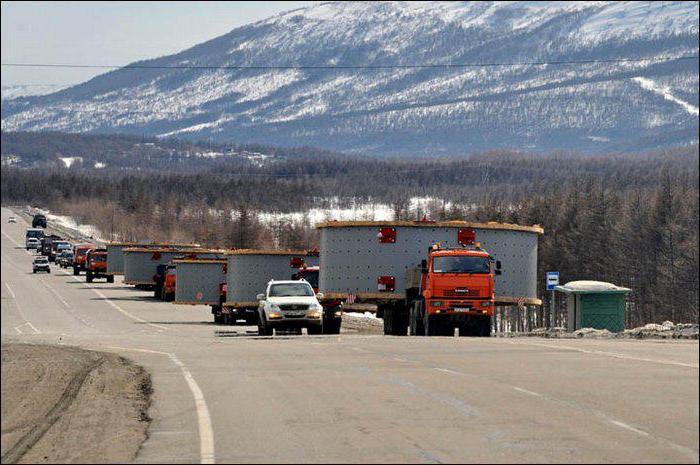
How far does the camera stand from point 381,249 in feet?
149

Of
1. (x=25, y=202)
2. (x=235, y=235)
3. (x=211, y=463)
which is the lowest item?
(x=211, y=463)

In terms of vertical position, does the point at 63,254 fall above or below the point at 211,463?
above

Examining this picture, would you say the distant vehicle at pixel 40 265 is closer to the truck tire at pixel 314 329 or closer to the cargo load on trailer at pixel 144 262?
the cargo load on trailer at pixel 144 262

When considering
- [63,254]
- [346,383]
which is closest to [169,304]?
[63,254]

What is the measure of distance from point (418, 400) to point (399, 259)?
26065 mm

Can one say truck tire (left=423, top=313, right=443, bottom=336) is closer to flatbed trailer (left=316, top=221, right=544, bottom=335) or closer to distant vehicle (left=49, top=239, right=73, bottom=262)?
flatbed trailer (left=316, top=221, right=544, bottom=335)

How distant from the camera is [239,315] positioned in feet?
187

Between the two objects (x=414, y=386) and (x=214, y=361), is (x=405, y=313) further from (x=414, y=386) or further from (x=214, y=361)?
(x=414, y=386)

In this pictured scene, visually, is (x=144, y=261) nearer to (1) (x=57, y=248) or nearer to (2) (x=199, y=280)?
(2) (x=199, y=280)

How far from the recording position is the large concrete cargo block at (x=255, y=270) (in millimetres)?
55938

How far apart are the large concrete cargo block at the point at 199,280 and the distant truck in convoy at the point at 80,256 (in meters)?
41.3

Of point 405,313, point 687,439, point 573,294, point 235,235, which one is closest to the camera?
point 687,439

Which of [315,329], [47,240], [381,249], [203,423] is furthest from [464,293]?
[47,240]

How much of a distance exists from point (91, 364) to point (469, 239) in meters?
19.7
